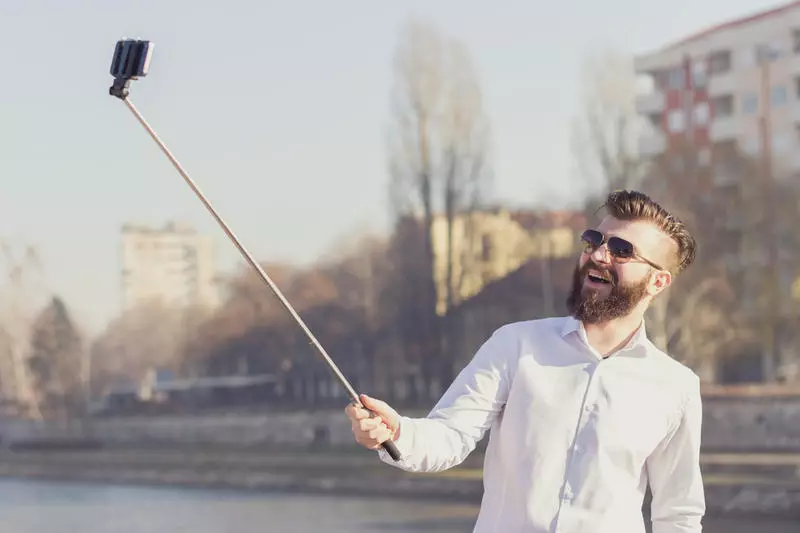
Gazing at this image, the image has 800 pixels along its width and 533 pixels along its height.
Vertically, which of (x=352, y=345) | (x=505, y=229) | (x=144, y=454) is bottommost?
(x=144, y=454)

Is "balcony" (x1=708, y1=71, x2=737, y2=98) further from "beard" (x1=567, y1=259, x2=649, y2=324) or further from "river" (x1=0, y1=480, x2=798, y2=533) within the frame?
"beard" (x1=567, y1=259, x2=649, y2=324)

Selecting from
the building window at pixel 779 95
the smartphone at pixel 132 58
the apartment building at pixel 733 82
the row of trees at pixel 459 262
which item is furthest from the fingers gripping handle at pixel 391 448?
the building window at pixel 779 95

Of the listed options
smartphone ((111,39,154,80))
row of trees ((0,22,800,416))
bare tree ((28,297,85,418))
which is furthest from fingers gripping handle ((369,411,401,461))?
bare tree ((28,297,85,418))

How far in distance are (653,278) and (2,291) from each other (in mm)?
57761

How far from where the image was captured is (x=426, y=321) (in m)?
36.9

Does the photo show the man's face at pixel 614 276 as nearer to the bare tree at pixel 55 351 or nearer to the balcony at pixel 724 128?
the balcony at pixel 724 128

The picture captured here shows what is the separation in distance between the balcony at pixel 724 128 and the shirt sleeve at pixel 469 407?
4114 cm

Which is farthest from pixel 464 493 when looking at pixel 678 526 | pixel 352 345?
pixel 678 526

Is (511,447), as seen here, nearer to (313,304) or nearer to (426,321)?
(426,321)

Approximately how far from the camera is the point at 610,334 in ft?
9.48

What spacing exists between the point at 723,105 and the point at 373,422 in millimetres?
43450

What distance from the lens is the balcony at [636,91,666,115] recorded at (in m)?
45.5

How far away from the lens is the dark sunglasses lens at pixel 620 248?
2.88 m

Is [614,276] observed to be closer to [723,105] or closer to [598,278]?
[598,278]
